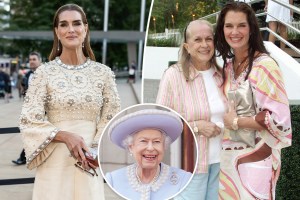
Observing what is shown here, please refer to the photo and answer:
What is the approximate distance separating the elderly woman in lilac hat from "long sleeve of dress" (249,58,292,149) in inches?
16.4

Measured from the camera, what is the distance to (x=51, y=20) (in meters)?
30.7

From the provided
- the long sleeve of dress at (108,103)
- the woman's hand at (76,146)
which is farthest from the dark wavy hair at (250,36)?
the woman's hand at (76,146)

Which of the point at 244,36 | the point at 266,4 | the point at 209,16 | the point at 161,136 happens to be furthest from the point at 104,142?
the point at 266,4

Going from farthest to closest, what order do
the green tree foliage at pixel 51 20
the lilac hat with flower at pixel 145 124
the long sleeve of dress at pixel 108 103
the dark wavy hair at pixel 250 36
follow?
the green tree foliage at pixel 51 20 → the long sleeve of dress at pixel 108 103 → the dark wavy hair at pixel 250 36 → the lilac hat with flower at pixel 145 124

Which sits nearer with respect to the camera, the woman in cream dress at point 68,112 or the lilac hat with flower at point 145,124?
the lilac hat with flower at point 145,124

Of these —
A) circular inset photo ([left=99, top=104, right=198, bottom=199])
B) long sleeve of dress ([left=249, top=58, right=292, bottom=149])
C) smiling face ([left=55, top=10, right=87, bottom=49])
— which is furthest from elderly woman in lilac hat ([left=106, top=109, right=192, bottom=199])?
smiling face ([left=55, top=10, right=87, bottom=49])

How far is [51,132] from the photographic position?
2.60 m

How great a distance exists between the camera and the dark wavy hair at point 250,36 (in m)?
2.43

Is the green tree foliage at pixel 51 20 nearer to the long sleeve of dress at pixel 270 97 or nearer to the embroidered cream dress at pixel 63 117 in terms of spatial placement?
the embroidered cream dress at pixel 63 117

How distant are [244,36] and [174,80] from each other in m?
0.34

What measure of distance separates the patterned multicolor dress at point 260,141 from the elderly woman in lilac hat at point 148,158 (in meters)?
0.38

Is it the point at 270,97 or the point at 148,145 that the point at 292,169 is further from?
the point at 148,145

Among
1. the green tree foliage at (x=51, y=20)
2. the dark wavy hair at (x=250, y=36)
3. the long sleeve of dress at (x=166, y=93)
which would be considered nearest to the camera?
the long sleeve of dress at (x=166, y=93)

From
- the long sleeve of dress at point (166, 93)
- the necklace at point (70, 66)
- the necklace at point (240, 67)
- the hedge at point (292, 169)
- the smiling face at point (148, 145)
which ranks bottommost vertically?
the hedge at point (292, 169)
